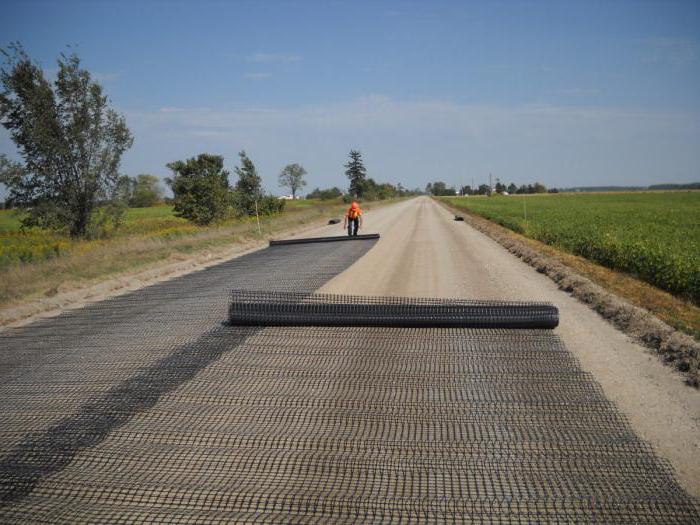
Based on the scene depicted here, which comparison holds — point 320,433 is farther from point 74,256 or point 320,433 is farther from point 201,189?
point 201,189

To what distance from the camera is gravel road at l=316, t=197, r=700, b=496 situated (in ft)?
11.7

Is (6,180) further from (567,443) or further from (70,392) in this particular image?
(567,443)

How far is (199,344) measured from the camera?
5.62 metres

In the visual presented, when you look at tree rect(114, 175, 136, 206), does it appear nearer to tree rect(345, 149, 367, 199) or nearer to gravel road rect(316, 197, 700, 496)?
gravel road rect(316, 197, 700, 496)

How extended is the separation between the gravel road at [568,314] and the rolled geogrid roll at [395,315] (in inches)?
19.2

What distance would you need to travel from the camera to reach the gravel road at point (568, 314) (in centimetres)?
357

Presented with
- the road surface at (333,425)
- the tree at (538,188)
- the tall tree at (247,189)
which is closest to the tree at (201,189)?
the tall tree at (247,189)

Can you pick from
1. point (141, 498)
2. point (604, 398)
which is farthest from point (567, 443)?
point (141, 498)

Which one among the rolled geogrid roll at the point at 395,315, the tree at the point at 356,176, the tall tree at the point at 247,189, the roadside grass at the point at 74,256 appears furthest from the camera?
the tree at the point at 356,176

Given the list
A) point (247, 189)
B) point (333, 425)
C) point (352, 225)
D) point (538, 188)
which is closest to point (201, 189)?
point (247, 189)

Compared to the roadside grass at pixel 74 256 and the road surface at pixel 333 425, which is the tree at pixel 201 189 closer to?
the roadside grass at pixel 74 256

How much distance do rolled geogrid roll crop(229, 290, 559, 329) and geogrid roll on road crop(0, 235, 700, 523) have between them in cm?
20

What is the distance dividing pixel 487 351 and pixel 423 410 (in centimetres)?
166

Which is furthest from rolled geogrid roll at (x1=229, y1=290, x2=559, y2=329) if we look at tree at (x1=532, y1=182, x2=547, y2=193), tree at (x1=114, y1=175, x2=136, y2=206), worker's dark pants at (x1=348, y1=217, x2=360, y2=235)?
tree at (x1=532, y1=182, x2=547, y2=193)
